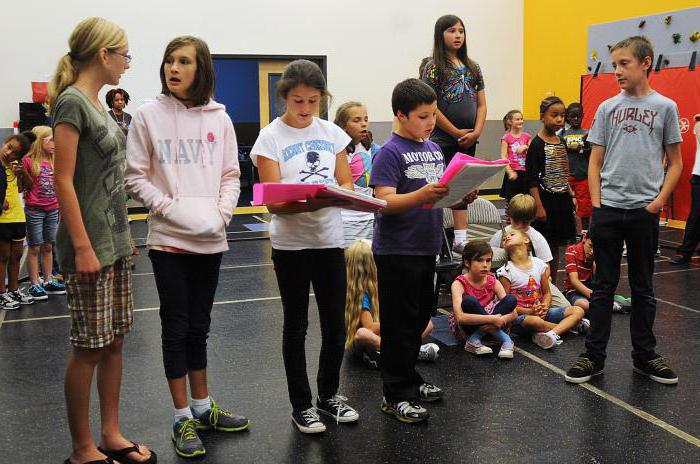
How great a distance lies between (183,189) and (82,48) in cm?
63

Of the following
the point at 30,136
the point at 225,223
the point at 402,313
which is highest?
the point at 30,136

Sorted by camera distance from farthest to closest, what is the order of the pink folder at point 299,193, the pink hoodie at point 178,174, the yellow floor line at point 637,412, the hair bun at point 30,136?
the hair bun at point 30,136
the yellow floor line at point 637,412
the pink hoodie at point 178,174
the pink folder at point 299,193

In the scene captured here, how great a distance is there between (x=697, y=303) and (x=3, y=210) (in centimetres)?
536

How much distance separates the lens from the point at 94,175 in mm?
2664

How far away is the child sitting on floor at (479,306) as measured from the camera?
442cm

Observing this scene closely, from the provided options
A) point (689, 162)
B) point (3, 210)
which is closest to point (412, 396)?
point (3, 210)

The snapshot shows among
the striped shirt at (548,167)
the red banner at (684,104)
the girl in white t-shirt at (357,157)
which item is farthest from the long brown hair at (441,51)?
the red banner at (684,104)

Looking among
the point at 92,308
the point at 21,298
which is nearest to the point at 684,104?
the point at 21,298

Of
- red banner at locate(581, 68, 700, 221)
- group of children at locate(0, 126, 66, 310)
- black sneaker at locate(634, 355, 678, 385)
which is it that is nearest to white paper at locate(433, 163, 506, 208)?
black sneaker at locate(634, 355, 678, 385)

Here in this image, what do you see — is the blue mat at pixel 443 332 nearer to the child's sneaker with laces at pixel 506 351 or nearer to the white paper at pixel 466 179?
the child's sneaker with laces at pixel 506 351

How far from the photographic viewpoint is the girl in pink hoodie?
2854mm

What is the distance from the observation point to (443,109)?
4.80m

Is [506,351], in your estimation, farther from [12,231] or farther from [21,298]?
[12,231]

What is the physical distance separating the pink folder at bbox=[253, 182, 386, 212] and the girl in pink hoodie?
0.28m
